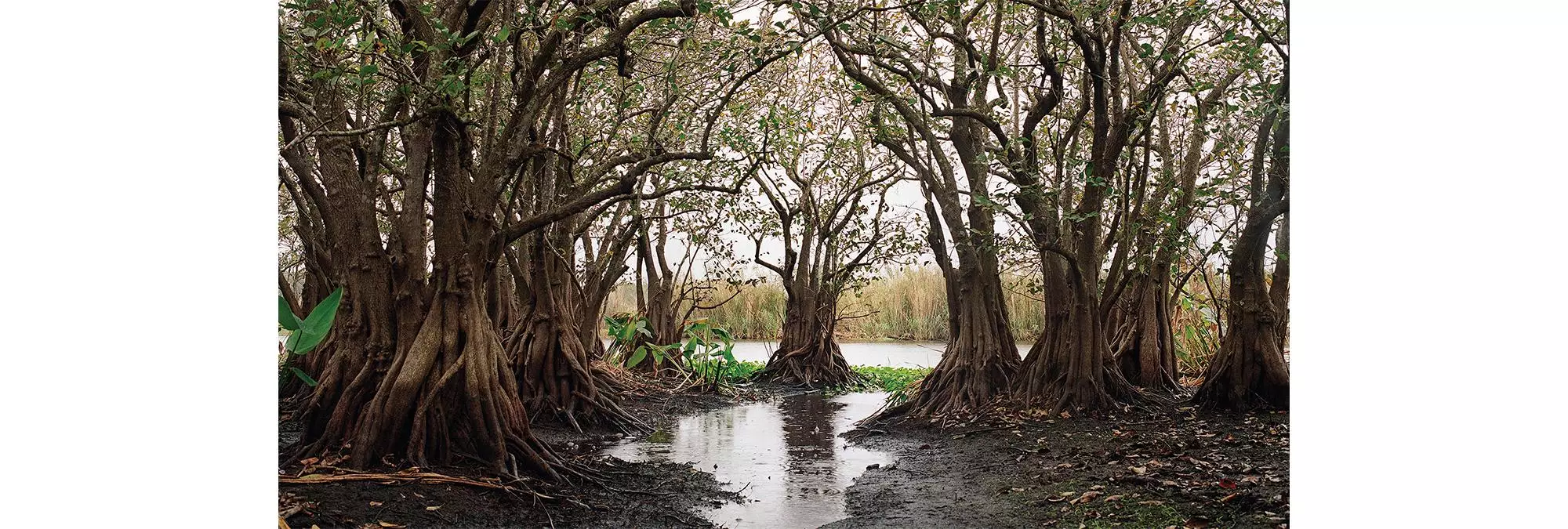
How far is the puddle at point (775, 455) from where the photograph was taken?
306cm

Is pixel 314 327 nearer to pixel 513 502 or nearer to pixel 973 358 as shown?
pixel 513 502

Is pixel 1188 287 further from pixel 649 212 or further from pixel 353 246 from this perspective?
pixel 353 246

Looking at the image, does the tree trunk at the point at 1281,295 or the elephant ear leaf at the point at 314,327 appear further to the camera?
the tree trunk at the point at 1281,295

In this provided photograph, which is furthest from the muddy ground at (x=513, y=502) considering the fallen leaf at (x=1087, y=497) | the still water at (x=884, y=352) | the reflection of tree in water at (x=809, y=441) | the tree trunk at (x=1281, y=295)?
the tree trunk at (x=1281, y=295)

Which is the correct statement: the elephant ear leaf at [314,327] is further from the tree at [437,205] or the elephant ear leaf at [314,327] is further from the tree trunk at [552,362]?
the tree trunk at [552,362]

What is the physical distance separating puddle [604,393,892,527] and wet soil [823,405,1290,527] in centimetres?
12

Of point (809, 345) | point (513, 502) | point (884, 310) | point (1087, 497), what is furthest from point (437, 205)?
point (809, 345)

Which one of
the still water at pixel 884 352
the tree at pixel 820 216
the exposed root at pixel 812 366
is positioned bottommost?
the exposed root at pixel 812 366

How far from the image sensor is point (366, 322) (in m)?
3.31

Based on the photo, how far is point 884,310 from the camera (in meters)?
5.00

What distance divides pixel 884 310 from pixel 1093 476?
2.00 metres

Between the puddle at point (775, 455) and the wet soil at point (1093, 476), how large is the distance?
0.12 m

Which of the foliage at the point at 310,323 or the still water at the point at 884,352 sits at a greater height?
the foliage at the point at 310,323

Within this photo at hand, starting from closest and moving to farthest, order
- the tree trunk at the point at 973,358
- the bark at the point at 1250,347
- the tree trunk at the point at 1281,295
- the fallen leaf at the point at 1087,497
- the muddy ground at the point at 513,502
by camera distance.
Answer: the muddy ground at the point at 513,502
the fallen leaf at the point at 1087,497
the bark at the point at 1250,347
the tree trunk at the point at 1281,295
the tree trunk at the point at 973,358
